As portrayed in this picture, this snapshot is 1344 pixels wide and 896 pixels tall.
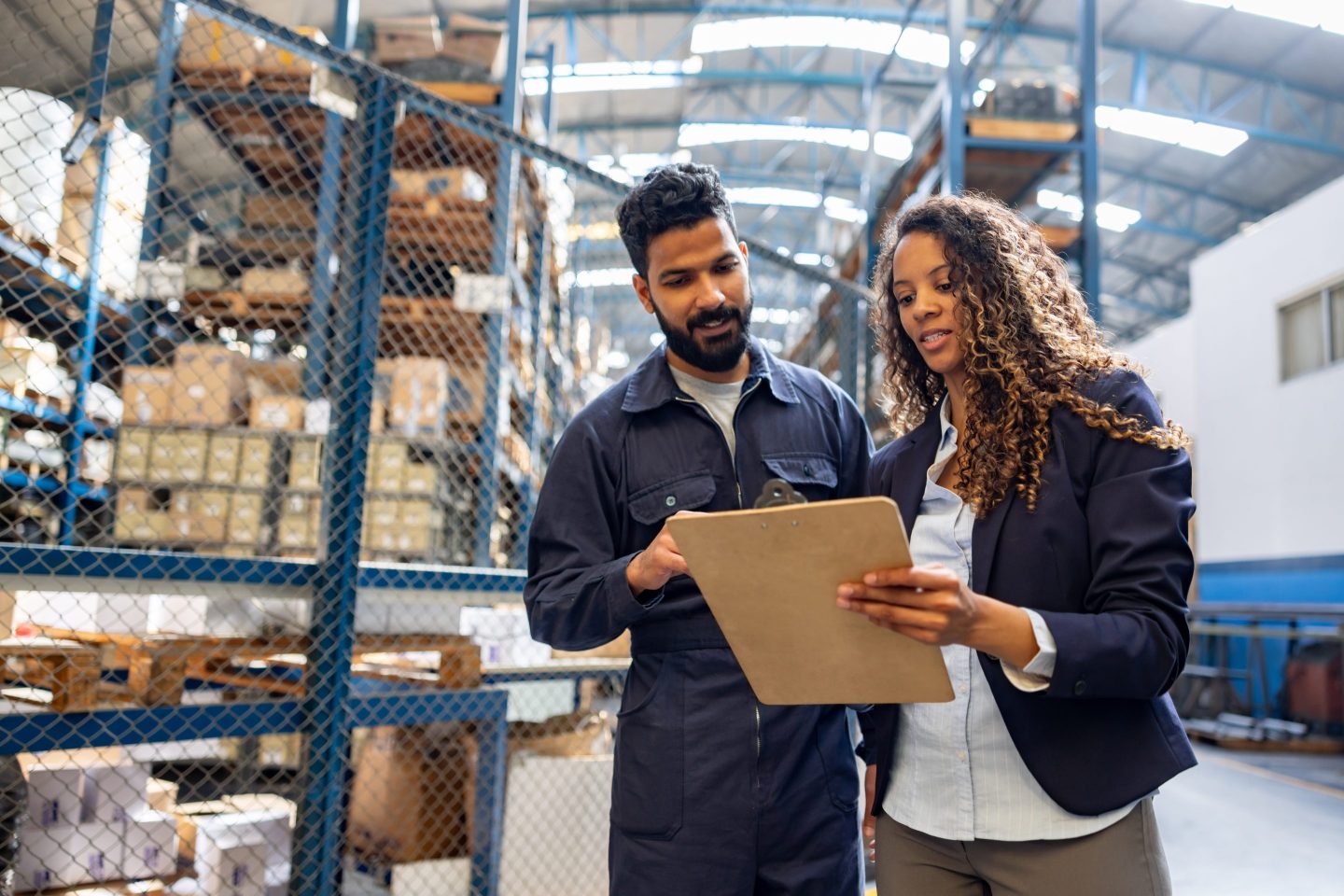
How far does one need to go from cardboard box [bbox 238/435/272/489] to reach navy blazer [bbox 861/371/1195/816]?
4490 mm

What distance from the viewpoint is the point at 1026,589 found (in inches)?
54.5

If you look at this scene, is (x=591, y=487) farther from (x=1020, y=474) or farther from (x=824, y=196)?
(x=824, y=196)

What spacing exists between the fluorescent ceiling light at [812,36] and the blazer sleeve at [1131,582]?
1407 cm

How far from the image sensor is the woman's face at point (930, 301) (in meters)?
1.59

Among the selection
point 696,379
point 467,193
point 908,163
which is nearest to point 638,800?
point 696,379

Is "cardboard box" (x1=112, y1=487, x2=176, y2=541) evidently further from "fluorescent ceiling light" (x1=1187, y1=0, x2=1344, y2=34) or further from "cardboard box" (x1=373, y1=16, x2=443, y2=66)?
"fluorescent ceiling light" (x1=1187, y1=0, x2=1344, y2=34)

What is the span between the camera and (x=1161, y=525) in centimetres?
128

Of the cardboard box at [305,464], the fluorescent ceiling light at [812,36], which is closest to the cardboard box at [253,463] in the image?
the cardboard box at [305,464]

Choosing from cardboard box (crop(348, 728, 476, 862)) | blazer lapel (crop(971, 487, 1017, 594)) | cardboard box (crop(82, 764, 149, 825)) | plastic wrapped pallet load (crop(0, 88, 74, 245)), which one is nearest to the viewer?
blazer lapel (crop(971, 487, 1017, 594))

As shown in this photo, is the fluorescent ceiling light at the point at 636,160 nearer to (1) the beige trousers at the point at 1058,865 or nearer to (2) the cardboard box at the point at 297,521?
(2) the cardboard box at the point at 297,521

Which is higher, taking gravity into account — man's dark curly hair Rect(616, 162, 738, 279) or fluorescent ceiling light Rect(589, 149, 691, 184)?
fluorescent ceiling light Rect(589, 149, 691, 184)

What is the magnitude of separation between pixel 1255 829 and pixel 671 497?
523cm

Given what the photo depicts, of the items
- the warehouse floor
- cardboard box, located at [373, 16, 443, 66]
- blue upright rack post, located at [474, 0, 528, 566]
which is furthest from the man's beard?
cardboard box, located at [373, 16, 443, 66]

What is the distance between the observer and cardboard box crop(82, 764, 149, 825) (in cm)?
286
